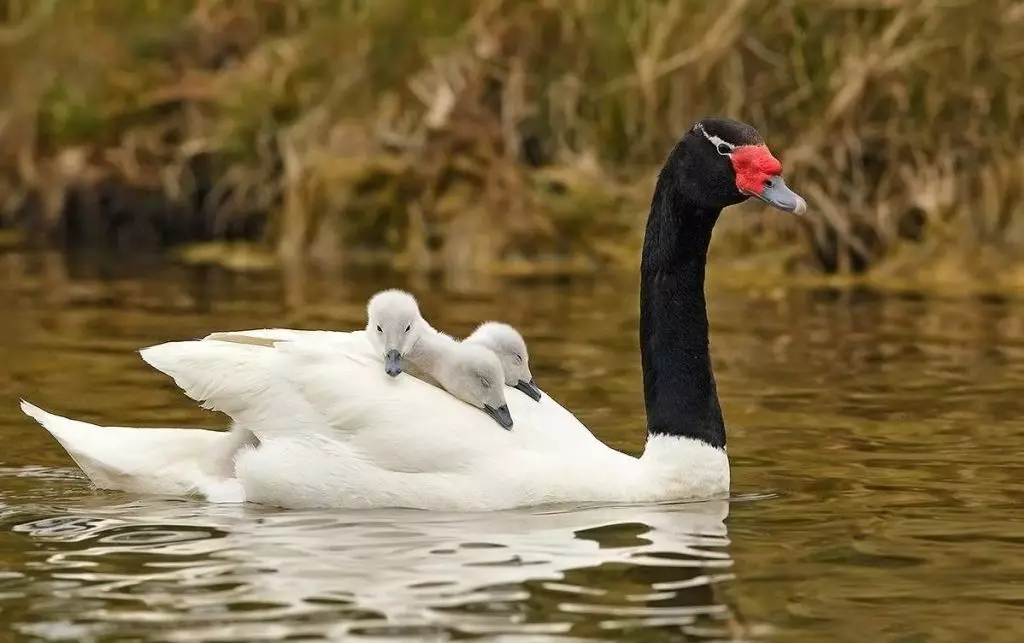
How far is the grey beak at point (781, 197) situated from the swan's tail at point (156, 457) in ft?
7.70

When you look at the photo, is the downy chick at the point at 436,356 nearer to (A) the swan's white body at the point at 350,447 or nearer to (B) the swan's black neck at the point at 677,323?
(A) the swan's white body at the point at 350,447

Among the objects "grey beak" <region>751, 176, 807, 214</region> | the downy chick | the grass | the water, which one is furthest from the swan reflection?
the grass

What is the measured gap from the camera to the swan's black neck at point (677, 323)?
30.8 ft

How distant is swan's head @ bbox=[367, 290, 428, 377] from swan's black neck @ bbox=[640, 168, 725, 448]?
1.00 metres

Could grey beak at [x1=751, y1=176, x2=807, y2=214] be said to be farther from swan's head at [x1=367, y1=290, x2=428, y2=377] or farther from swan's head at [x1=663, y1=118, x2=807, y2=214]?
swan's head at [x1=367, y1=290, x2=428, y2=377]

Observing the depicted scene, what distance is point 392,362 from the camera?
904 cm

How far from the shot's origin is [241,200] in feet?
71.8

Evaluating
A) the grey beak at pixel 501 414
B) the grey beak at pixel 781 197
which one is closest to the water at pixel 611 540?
the grey beak at pixel 501 414

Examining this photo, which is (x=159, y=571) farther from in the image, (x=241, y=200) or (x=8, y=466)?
(x=241, y=200)

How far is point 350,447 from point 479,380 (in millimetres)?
571

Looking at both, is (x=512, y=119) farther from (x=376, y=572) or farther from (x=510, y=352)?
(x=376, y=572)

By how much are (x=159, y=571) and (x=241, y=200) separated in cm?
1422

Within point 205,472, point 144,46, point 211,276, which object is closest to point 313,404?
point 205,472

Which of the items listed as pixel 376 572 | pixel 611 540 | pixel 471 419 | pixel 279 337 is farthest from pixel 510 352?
pixel 376 572
